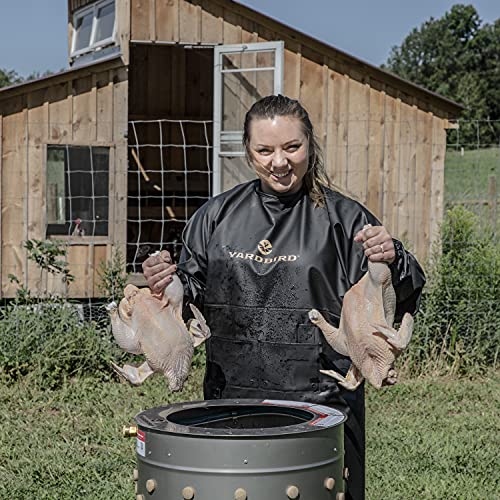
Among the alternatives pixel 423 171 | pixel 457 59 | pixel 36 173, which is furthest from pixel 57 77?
pixel 457 59

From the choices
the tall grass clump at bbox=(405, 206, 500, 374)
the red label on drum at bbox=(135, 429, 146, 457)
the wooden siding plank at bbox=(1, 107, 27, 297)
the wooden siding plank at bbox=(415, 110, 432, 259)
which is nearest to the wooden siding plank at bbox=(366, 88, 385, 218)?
the wooden siding plank at bbox=(415, 110, 432, 259)

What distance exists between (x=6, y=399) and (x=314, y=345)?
426cm

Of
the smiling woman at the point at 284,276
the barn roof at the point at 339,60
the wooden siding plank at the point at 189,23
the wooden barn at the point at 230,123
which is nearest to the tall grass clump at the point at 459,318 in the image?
the wooden barn at the point at 230,123

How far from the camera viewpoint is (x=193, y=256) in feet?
9.95

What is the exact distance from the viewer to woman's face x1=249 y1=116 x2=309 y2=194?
9.17ft

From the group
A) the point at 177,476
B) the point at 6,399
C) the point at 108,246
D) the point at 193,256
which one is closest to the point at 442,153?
the point at 108,246

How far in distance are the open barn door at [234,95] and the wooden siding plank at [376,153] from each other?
0.94m

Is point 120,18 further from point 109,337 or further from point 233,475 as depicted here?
point 233,475

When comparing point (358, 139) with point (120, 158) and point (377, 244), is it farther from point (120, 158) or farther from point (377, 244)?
point (377, 244)

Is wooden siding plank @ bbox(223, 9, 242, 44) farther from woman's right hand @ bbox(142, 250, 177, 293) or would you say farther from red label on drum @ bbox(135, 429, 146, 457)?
red label on drum @ bbox(135, 429, 146, 457)

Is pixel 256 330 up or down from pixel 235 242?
down

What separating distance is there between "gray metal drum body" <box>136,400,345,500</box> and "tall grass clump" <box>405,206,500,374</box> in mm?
5250

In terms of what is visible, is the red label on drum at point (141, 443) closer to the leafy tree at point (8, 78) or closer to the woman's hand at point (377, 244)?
the woman's hand at point (377, 244)

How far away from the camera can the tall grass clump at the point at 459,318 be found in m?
7.54
